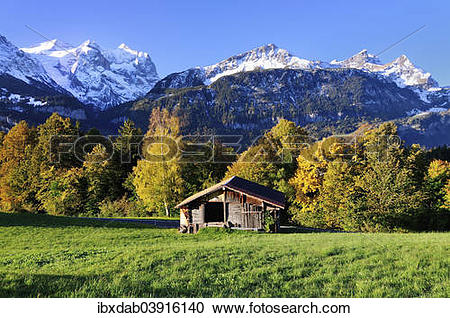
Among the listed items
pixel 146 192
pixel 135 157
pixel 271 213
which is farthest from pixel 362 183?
pixel 135 157

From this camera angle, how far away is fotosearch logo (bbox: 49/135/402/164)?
1649 inches

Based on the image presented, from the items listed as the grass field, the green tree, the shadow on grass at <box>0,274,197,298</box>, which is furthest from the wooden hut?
the shadow on grass at <box>0,274,197,298</box>

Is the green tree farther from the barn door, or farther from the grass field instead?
the grass field

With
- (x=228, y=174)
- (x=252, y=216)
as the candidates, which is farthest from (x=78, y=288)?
(x=228, y=174)

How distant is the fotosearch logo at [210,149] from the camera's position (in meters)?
41.9

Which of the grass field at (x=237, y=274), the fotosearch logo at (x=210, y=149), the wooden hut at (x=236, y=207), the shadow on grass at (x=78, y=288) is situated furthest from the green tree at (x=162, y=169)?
the shadow on grass at (x=78, y=288)

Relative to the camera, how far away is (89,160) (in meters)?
51.4

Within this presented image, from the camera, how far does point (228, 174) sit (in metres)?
47.0

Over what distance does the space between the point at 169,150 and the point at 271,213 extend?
17558 mm

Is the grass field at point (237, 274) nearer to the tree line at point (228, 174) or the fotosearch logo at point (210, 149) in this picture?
the tree line at point (228, 174)

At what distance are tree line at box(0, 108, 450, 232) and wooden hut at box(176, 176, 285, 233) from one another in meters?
9.87

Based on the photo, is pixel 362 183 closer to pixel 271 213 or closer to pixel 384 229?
pixel 384 229

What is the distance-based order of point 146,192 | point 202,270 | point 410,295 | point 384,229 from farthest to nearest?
point 146,192 < point 384,229 < point 202,270 < point 410,295

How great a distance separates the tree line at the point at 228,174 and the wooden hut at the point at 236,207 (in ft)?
32.4
